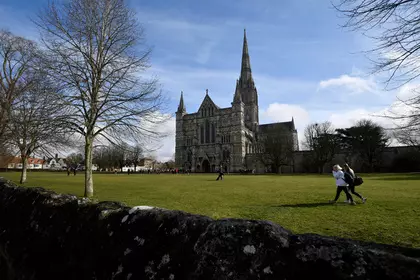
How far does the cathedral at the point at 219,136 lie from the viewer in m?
68.7

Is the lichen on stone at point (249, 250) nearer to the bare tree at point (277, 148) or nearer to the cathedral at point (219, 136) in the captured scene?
the bare tree at point (277, 148)

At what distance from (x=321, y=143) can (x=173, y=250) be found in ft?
194

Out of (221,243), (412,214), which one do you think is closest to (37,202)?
(221,243)

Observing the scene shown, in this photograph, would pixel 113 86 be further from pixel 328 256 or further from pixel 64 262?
pixel 328 256

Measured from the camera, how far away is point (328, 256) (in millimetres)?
1515

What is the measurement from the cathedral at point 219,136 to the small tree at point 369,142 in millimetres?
14701

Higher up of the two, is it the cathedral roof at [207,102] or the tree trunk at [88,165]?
the cathedral roof at [207,102]

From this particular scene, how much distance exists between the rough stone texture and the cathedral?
64793mm

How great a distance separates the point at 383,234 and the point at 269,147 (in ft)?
168

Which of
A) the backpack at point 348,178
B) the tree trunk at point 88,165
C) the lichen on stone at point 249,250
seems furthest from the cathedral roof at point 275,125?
the lichen on stone at point 249,250

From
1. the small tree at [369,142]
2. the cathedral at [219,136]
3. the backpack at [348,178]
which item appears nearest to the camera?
the backpack at [348,178]

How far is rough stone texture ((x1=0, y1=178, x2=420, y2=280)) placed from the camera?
4.86 feet

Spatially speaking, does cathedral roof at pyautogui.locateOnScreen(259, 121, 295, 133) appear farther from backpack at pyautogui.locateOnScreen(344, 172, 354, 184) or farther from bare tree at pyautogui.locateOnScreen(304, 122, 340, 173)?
backpack at pyautogui.locateOnScreen(344, 172, 354, 184)

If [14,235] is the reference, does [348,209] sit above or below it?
below
